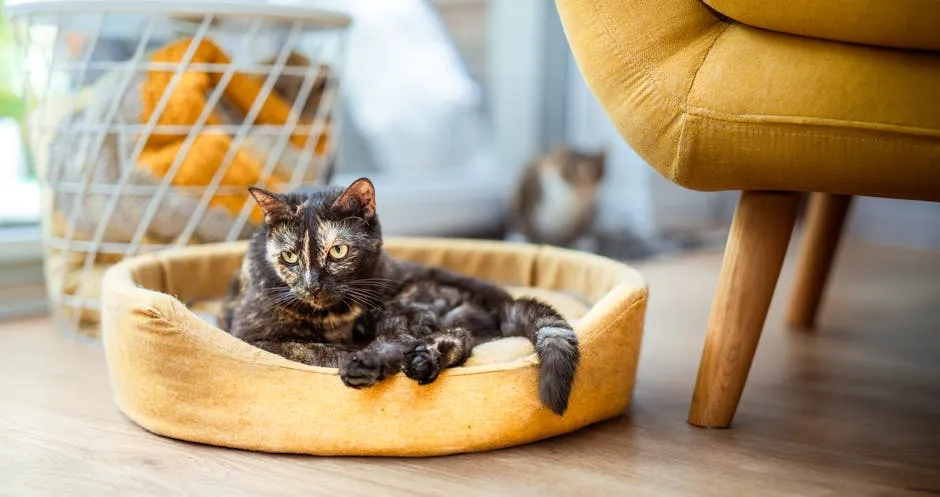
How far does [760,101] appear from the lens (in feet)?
4.14

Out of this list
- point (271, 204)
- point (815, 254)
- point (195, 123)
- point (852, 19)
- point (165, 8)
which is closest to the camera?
point (852, 19)

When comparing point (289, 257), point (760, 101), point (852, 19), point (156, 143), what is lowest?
point (289, 257)

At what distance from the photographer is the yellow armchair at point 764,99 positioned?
4.01 feet

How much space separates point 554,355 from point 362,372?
0.27 metres

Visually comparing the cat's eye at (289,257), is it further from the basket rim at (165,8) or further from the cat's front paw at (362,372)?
the basket rim at (165,8)

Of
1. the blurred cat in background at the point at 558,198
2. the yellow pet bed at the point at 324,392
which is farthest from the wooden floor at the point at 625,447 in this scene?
the blurred cat in background at the point at 558,198

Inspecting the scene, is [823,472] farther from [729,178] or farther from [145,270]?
[145,270]

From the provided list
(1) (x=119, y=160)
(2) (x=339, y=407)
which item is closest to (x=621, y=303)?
(2) (x=339, y=407)

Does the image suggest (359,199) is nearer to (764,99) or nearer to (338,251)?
(338,251)

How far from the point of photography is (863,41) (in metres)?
1.23

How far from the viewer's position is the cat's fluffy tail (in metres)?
1.28

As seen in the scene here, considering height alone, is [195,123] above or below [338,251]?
above

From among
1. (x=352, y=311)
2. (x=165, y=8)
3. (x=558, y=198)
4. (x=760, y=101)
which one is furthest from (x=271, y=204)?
(x=558, y=198)

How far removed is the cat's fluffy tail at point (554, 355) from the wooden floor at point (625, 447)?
10cm
